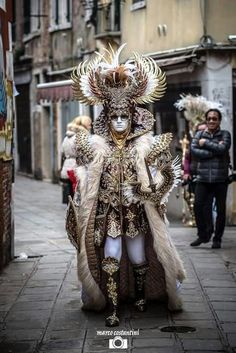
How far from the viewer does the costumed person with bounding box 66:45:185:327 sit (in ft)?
23.6

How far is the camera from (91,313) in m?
7.42

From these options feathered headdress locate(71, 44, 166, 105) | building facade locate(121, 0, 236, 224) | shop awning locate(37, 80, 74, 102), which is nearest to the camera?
feathered headdress locate(71, 44, 166, 105)

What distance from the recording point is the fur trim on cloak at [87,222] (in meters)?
7.19

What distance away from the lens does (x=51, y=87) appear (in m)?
20.3

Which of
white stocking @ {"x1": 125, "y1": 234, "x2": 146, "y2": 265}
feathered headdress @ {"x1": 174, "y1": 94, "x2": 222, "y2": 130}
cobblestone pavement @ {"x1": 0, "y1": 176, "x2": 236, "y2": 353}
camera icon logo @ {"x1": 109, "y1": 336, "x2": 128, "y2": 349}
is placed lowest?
camera icon logo @ {"x1": 109, "y1": 336, "x2": 128, "y2": 349}

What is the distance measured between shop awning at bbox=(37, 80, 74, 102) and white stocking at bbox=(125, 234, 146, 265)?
11.7m

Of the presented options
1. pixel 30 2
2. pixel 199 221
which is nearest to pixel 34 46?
pixel 30 2

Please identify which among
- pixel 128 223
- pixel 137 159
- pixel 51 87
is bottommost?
pixel 128 223

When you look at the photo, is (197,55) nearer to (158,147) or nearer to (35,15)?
(158,147)

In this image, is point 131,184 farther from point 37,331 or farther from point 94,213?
point 37,331

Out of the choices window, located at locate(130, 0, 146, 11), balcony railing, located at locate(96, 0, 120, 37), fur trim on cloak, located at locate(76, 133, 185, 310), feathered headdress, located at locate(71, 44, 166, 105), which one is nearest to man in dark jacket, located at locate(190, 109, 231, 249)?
feathered headdress, located at locate(71, 44, 166, 105)

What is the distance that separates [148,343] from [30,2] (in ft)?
74.4

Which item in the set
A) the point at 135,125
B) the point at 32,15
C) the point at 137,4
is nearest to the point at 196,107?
the point at 137,4

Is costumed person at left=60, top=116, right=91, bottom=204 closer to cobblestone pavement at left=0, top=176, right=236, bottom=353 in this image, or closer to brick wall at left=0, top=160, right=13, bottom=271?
cobblestone pavement at left=0, top=176, right=236, bottom=353
